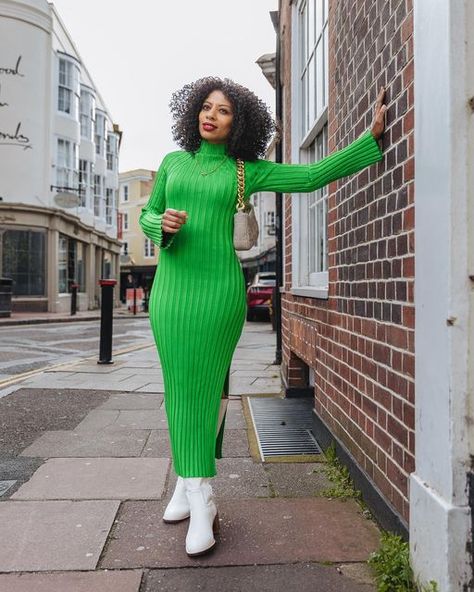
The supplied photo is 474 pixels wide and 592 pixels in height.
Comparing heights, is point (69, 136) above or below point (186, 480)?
above

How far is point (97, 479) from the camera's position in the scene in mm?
3053

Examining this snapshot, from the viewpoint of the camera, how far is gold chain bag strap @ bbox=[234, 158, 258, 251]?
2.22 metres

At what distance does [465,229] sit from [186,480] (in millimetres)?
1407

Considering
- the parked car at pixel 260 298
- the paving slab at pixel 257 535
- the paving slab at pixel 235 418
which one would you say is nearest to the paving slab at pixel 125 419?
the paving slab at pixel 235 418

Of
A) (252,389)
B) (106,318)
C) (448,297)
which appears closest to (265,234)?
(106,318)

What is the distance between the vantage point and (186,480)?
2.24 m

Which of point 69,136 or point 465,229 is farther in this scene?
point 69,136

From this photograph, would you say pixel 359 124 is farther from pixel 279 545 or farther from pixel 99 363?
pixel 99 363

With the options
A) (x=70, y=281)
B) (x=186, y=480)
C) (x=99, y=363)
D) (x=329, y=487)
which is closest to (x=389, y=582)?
(x=186, y=480)

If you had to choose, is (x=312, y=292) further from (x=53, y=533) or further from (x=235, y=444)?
(x=53, y=533)

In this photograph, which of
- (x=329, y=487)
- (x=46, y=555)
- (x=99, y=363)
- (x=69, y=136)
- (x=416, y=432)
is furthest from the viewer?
(x=69, y=136)

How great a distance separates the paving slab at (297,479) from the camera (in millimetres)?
2883

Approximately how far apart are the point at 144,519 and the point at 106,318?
5.18m

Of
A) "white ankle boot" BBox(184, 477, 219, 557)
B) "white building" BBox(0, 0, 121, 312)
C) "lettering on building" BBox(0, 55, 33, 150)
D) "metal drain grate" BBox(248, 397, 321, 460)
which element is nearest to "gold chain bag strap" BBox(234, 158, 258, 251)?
"white ankle boot" BBox(184, 477, 219, 557)
